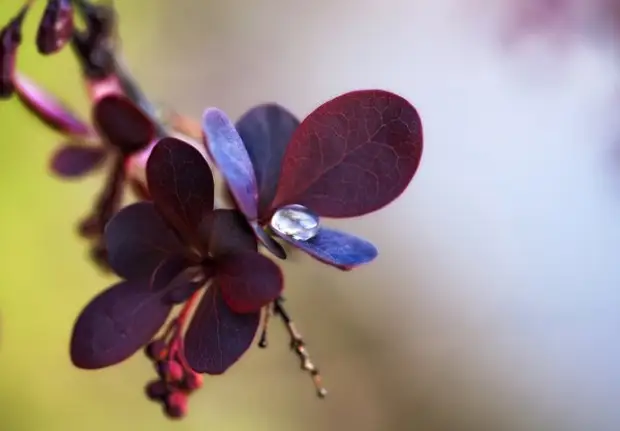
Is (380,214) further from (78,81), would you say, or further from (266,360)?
(78,81)

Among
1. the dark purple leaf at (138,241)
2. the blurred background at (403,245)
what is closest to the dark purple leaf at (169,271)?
the dark purple leaf at (138,241)

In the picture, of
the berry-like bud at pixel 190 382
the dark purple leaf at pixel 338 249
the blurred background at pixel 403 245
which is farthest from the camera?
the blurred background at pixel 403 245

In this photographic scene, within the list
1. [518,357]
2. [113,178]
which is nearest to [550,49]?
[518,357]

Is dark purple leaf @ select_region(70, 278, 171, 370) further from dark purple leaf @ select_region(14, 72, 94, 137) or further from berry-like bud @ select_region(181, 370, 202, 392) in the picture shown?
dark purple leaf @ select_region(14, 72, 94, 137)

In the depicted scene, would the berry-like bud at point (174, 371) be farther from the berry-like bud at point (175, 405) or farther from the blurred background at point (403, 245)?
the blurred background at point (403, 245)

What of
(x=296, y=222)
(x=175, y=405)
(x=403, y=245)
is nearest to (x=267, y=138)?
(x=296, y=222)

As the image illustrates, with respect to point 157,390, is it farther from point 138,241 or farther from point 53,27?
point 53,27

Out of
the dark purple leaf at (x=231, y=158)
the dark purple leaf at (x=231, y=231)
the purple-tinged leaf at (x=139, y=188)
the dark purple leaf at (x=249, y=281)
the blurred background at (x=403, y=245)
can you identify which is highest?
the dark purple leaf at (x=231, y=158)


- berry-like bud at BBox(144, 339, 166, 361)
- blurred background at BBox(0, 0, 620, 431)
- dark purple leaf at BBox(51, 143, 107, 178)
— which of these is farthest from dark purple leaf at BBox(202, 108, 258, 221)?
blurred background at BBox(0, 0, 620, 431)
